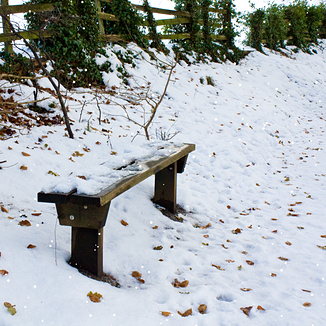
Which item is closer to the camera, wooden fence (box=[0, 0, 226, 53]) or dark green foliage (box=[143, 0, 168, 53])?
wooden fence (box=[0, 0, 226, 53])

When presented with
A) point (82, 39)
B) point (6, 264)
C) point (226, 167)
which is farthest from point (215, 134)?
point (6, 264)

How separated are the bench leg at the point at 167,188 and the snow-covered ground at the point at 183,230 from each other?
0.15 m

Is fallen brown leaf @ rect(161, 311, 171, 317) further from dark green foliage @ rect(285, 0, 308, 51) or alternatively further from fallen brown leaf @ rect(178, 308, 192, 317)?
dark green foliage @ rect(285, 0, 308, 51)

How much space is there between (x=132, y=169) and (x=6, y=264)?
3.72 feet

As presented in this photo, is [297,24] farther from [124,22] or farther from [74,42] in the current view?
[74,42]

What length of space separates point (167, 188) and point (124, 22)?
629 cm

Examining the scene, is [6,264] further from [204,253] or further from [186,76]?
[186,76]

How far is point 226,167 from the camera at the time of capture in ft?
16.5

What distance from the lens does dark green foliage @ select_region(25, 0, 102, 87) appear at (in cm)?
612

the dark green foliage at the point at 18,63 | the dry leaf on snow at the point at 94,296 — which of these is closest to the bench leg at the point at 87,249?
the dry leaf on snow at the point at 94,296

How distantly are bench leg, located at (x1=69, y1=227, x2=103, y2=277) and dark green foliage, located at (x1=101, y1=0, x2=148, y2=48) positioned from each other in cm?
708

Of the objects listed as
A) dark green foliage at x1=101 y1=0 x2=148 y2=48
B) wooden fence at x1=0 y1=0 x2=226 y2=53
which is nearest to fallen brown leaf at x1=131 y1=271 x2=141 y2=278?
wooden fence at x1=0 y1=0 x2=226 y2=53

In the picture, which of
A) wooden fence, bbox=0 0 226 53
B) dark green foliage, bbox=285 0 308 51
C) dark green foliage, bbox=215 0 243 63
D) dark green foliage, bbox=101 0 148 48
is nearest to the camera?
wooden fence, bbox=0 0 226 53

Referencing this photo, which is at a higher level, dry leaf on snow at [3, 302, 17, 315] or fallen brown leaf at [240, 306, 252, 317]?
dry leaf on snow at [3, 302, 17, 315]
